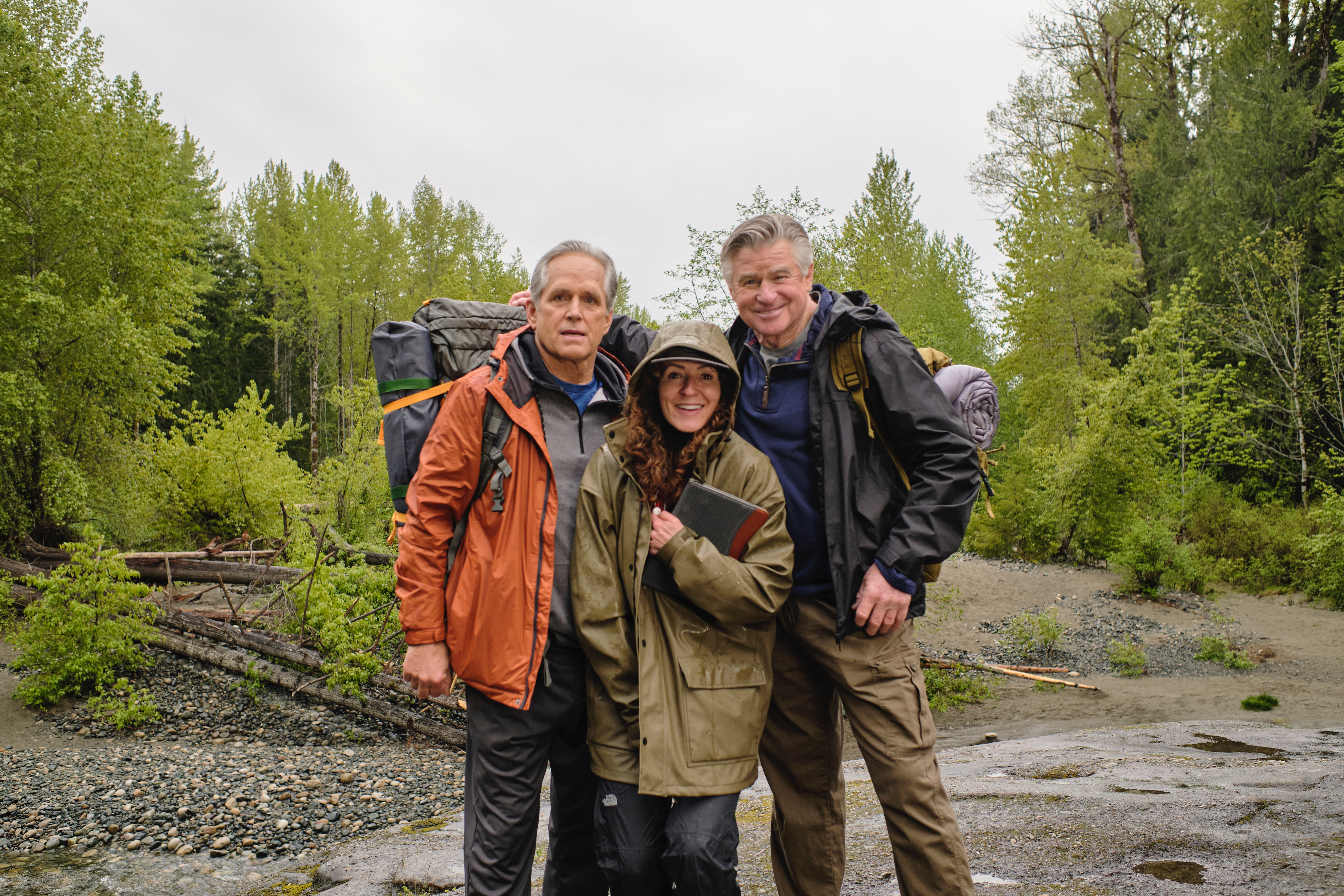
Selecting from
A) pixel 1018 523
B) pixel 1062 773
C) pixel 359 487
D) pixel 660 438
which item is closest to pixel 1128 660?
pixel 1062 773

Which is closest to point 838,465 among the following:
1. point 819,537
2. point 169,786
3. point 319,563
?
point 819,537

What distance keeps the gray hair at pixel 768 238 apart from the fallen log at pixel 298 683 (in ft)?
21.6

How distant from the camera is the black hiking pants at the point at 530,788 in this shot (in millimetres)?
2521

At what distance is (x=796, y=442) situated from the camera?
109 inches

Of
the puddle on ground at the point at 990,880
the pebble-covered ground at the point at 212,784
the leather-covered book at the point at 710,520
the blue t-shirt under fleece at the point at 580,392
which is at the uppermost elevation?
the blue t-shirt under fleece at the point at 580,392

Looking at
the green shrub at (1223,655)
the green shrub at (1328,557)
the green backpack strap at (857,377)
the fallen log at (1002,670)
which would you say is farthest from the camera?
the green shrub at (1328,557)

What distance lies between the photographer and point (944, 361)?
10.0ft

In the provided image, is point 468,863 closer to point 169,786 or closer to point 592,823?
point 592,823

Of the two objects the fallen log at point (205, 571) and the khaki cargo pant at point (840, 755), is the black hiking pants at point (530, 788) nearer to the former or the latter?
the khaki cargo pant at point (840, 755)

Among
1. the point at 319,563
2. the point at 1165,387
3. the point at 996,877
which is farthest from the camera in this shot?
the point at 1165,387

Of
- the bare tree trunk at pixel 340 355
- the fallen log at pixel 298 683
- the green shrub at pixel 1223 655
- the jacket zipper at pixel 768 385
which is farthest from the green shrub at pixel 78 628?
the bare tree trunk at pixel 340 355

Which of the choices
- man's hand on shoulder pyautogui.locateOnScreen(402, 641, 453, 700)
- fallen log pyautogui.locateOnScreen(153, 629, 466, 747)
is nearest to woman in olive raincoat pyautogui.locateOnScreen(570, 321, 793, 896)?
man's hand on shoulder pyautogui.locateOnScreen(402, 641, 453, 700)

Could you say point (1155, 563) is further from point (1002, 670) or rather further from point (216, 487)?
point (216, 487)

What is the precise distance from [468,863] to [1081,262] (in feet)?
83.1
